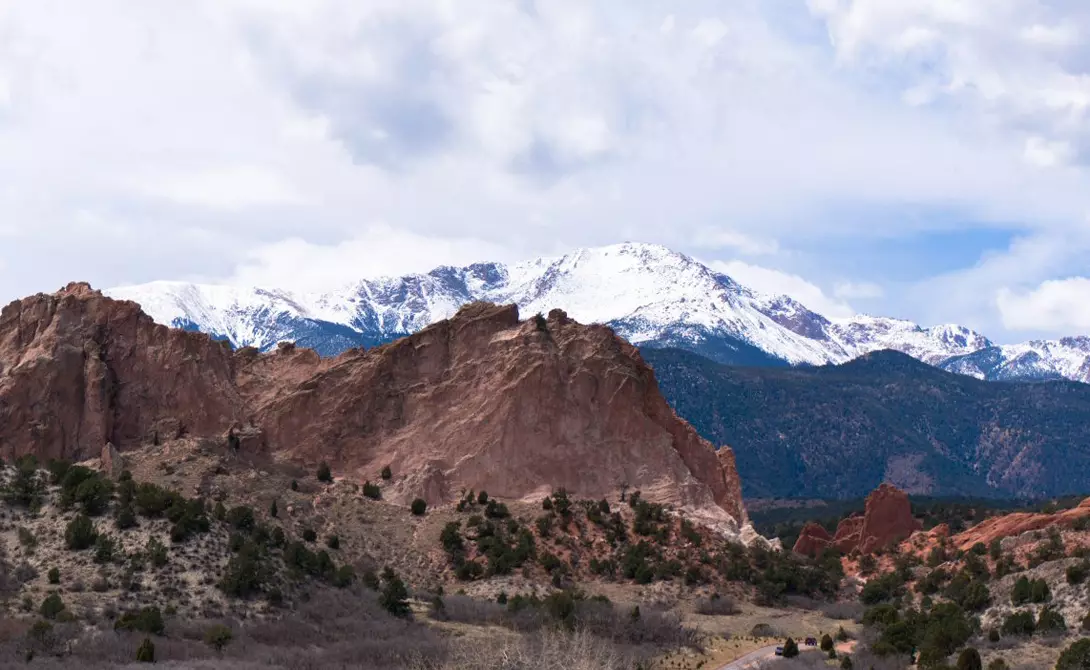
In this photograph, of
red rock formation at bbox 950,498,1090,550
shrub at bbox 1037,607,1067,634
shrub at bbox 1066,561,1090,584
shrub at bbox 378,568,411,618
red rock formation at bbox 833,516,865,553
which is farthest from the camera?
red rock formation at bbox 833,516,865,553

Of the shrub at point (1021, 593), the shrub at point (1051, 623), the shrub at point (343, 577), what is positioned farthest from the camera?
the shrub at point (1021, 593)

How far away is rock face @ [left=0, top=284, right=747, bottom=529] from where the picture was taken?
77312 millimetres

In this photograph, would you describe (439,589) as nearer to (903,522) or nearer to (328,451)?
(328,451)

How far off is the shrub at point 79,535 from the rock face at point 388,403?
2356 centimetres

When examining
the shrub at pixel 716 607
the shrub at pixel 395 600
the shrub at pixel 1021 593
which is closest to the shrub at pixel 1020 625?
the shrub at pixel 1021 593

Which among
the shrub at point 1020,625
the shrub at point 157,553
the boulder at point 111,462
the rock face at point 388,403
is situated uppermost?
the rock face at point 388,403

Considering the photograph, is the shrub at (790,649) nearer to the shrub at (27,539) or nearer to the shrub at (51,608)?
the shrub at (51,608)

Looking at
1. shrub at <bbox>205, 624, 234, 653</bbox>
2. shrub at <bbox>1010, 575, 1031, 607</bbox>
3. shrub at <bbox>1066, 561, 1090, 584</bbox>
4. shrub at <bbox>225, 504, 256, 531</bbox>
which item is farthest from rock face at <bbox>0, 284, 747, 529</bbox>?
shrub at <bbox>205, 624, 234, 653</bbox>

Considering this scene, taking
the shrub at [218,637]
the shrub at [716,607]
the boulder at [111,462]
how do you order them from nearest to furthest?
1. the shrub at [218,637]
2. the shrub at [716,607]
3. the boulder at [111,462]

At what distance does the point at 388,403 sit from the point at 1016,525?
45.3 metres

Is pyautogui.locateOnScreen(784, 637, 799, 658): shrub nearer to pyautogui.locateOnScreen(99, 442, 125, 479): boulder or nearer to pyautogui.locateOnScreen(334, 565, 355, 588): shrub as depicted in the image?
pyautogui.locateOnScreen(334, 565, 355, 588): shrub

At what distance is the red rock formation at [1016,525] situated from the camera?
86.9m

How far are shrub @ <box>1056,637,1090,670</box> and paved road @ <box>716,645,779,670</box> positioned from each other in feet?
41.1

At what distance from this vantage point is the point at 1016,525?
297 feet
